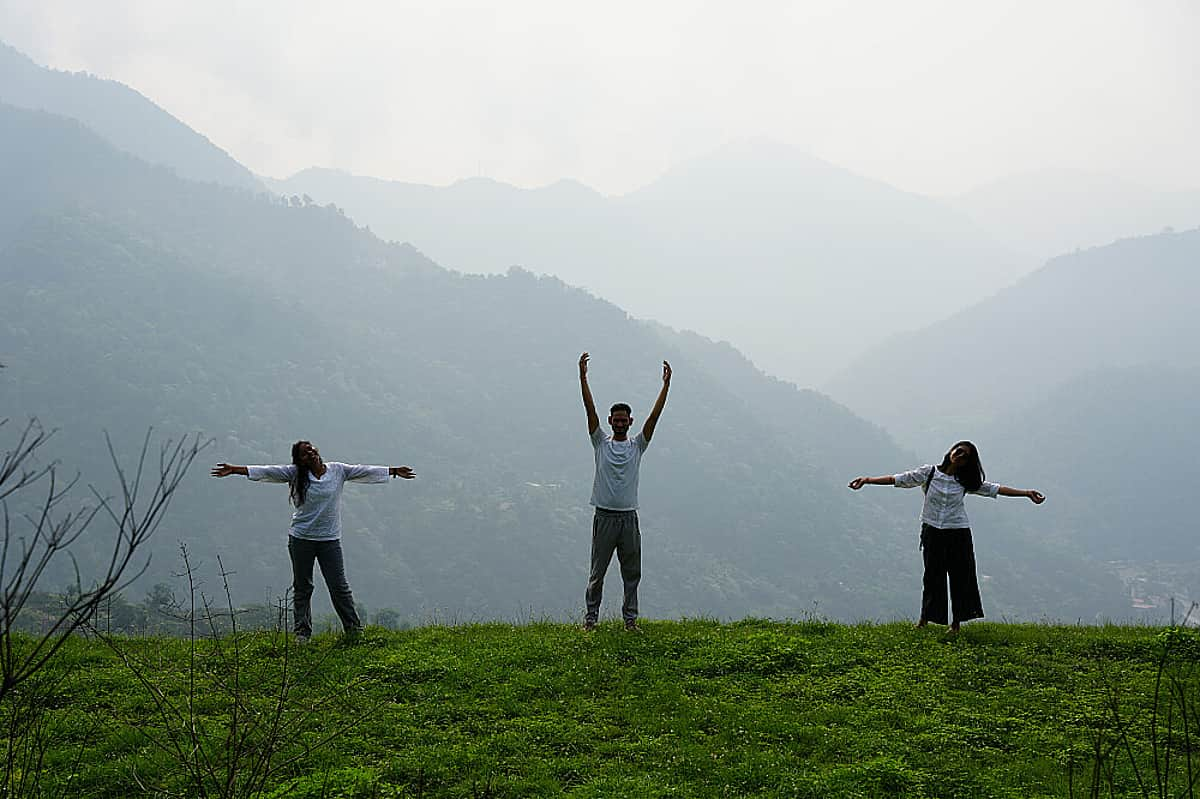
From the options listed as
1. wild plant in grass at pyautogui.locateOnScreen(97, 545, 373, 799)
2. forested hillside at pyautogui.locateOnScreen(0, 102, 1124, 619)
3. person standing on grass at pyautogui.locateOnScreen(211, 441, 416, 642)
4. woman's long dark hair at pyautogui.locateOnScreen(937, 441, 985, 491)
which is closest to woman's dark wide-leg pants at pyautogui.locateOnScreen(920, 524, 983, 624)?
woman's long dark hair at pyautogui.locateOnScreen(937, 441, 985, 491)

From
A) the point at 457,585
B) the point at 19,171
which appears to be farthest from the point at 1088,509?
the point at 19,171

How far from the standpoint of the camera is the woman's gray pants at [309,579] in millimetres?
10094

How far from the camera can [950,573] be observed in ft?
34.8

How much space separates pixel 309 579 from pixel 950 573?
7.91m

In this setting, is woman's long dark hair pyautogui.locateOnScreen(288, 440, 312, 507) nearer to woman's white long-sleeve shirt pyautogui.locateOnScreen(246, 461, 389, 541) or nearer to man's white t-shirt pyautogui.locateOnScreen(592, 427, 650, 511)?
woman's white long-sleeve shirt pyautogui.locateOnScreen(246, 461, 389, 541)

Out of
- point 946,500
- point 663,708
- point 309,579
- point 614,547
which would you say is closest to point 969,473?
point 946,500

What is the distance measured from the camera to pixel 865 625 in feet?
37.7

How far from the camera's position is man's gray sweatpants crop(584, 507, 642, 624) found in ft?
34.3

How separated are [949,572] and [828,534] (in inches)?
5548

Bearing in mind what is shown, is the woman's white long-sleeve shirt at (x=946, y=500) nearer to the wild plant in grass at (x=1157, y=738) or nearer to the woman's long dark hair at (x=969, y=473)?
the woman's long dark hair at (x=969, y=473)

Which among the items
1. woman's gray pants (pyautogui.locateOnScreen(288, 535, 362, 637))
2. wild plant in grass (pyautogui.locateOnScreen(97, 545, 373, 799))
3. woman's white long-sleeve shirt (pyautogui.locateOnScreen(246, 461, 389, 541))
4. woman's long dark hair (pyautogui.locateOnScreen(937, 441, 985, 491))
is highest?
woman's long dark hair (pyautogui.locateOnScreen(937, 441, 985, 491))

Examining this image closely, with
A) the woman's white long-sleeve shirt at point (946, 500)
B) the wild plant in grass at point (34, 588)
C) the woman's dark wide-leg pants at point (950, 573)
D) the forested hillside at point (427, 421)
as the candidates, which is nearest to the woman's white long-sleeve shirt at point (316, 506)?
the wild plant in grass at point (34, 588)

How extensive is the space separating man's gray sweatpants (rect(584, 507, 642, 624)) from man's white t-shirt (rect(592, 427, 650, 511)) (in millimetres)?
134

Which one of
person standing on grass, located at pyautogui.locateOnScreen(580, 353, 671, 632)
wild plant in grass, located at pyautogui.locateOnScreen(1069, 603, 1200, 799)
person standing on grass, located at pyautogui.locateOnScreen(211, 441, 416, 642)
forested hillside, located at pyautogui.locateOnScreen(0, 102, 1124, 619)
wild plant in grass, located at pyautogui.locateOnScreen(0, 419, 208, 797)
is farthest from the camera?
forested hillside, located at pyautogui.locateOnScreen(0, 102, 1124, 619)
